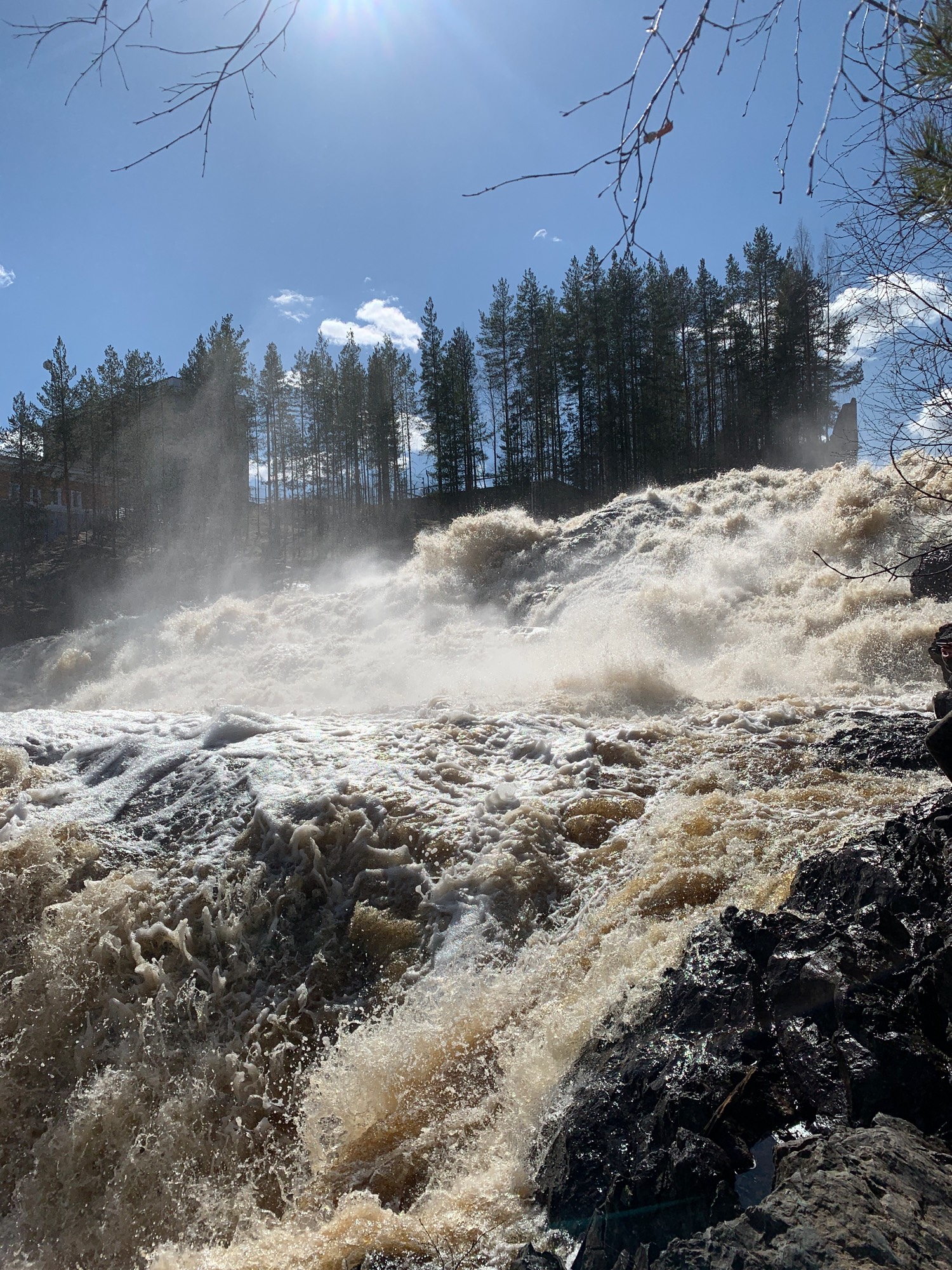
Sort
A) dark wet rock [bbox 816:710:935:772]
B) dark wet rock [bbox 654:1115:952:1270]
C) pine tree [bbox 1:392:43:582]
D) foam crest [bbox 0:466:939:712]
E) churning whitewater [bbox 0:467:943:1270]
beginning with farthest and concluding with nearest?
pine tree [bbox 1:392:43:582]
foam crest [bbox 0:466:939:712]
dark wet rock [bbox 816:710:935:772]
churning whitewater [bbox 0:467:943:1270]
dark wet rock [bbox 654:1115:952:1270]

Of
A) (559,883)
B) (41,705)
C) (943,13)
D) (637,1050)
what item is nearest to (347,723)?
(559,883)

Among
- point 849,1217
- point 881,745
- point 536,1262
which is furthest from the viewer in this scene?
point 881,745

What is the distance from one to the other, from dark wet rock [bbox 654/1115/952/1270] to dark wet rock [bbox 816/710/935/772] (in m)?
4.11

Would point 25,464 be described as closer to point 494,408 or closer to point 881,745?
point 494,408

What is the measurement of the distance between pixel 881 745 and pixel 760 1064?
13.6 feet

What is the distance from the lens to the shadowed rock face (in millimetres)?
2168

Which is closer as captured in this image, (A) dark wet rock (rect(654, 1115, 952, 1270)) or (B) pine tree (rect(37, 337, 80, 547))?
(A) dark wet rock (rect(654, 1115, 952, 1270))

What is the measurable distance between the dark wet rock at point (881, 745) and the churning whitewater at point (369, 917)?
159 mm

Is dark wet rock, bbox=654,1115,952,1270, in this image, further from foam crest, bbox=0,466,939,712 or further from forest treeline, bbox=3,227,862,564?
forest treeline, bbox=3,227,862,564

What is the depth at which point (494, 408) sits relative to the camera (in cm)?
3919

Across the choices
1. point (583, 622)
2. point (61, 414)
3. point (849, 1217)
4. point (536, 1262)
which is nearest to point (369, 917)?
point (536, 1262)

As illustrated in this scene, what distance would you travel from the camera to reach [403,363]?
135ft

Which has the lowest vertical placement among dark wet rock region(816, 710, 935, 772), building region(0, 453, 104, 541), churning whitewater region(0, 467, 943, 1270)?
churning whitewater region(0, 467, 943, 1270)

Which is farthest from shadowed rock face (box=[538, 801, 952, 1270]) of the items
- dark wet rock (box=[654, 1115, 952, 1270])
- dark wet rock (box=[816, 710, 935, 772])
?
dark wet rock (box=[816, 710, 935, 772])
